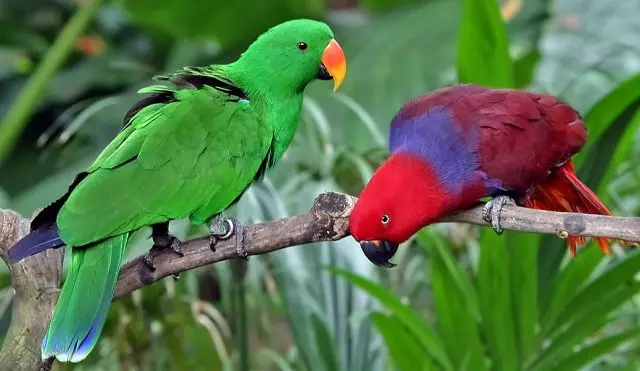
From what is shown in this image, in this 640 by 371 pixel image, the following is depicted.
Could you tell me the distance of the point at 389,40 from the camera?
2.12 metres

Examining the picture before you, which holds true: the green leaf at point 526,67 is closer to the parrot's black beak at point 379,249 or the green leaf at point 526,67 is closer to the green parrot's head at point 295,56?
the green parrot's head at point 295,56

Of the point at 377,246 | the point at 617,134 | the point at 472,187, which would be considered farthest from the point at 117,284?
the point at 617,134

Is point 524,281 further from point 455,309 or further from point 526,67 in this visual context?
point 526,67

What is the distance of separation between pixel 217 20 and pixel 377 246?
58.3 inches

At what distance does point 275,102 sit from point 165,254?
0.25 metres

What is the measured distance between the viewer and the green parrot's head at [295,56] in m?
1.06

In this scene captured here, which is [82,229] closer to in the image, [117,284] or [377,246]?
[117,284]

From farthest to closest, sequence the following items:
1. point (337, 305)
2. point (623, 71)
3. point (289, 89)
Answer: point (623, 71)
point (337, 305)
point (289, 89)

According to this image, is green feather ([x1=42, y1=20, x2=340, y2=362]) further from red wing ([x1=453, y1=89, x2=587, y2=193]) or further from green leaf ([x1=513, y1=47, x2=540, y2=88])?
green leaf ([x1=513, y1=47, x2=540, y2=88])

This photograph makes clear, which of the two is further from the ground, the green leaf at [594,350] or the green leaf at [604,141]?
the green leaf at [604,141]

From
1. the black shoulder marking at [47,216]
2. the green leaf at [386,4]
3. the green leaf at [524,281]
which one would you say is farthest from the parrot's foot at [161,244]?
the green leaf at [386,4]

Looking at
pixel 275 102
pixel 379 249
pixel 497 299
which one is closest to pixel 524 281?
pixel 497 299

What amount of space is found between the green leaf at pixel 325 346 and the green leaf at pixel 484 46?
0.40 meters

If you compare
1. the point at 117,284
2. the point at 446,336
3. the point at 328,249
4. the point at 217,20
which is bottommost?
the point at 446,336
